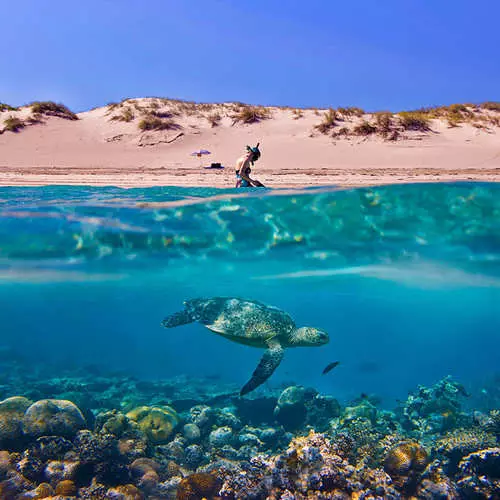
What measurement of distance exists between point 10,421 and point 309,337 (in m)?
6.20

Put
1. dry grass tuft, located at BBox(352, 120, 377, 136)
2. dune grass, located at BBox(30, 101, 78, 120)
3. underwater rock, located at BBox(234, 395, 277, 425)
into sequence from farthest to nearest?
1. dune grass, located at BBox(30, 101, 78, 120)
2. dry grass tuft, located at BBox(352, 120, 377, 136)
3. underwater rock, located at BBox(234, 395, 277, 425)

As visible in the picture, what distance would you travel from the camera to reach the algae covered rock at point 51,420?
6750 mm

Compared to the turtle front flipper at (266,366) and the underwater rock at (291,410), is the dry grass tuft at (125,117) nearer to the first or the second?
the turtle front flipper at (266,366)

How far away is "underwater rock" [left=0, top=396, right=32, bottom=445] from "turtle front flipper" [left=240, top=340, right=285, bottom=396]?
3.63 meters

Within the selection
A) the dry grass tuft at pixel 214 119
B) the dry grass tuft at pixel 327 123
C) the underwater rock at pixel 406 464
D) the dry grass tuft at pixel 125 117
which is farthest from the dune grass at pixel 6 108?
the underwater rock at pixel 406 464

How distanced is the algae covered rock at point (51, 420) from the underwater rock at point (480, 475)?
583 centimetres

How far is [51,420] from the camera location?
689 centimetres

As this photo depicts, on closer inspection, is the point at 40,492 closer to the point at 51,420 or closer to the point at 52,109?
the point at 51,420

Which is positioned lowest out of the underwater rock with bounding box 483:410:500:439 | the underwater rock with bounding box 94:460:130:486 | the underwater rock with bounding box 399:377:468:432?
the underwater rock with bounding box 399:377:468:432

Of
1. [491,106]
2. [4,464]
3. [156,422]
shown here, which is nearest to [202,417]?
[156,422]

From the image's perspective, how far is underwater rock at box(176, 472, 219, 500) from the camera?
214 inches

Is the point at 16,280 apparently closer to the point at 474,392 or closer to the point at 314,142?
the point at 314,142

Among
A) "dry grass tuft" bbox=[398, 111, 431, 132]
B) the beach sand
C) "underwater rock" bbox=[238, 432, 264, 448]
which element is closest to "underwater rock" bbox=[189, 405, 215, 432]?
"underwater rock" bbox=[238, 432, 264, 448]

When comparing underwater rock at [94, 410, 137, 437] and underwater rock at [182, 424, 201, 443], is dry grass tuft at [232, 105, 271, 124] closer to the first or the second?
underwater rock at [182, 424, 201, 443]
